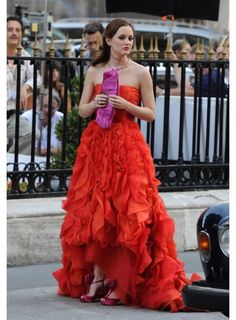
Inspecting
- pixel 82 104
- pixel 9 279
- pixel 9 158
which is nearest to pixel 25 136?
pixel 9 158

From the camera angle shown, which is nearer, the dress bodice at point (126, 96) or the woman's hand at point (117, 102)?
the woman's hand at point (117, 102)

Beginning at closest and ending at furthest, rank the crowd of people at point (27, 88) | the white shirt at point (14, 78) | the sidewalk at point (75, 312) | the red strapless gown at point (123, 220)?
1. the sidewalk at point (75, 312)
2. the red strapless gown at point (123, 220)
3. the white shirt at point (14, 78)
4. the crowd of people at point (27, 88)

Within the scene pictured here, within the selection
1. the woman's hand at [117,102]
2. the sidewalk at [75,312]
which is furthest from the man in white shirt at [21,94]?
the sidewalk at [75,312]

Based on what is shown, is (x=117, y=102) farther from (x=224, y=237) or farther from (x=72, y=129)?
(x=72, y=129)

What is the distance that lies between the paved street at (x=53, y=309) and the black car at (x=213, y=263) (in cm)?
111

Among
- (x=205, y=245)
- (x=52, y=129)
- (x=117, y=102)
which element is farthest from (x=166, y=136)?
(x=205, y=245)

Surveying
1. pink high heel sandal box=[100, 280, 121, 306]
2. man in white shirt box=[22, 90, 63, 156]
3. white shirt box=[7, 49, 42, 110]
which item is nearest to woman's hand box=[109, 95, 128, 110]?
pink high heel sandal box=[100, 280, 121, 306]

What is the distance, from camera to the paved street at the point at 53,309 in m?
6.68

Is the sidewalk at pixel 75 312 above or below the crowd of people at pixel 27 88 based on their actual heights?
below

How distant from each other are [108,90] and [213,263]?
5.94ft

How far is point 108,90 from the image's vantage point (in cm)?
693

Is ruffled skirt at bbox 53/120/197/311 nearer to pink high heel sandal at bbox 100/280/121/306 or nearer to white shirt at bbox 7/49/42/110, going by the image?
pink high heel sandal at bbox 100/280/121/306

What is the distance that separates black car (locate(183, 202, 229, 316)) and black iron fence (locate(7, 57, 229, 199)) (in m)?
3.39

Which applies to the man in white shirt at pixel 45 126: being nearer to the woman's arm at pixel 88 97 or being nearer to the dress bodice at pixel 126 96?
the woman's arm at pixel 88 97
